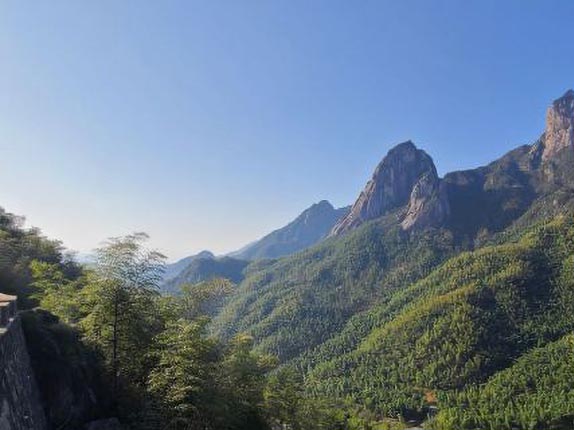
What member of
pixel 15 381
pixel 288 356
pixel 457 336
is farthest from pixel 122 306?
pixel 288 356

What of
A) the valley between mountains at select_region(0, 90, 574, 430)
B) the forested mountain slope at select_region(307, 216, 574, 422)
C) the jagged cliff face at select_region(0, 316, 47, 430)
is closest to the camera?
the jagged cliff face at select_region(0, 316, 47, 430)

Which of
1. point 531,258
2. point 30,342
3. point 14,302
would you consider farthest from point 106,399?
point 531,258

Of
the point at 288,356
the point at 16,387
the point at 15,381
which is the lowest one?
the point at 288,356

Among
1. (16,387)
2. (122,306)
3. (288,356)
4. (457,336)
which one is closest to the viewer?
(16,387)

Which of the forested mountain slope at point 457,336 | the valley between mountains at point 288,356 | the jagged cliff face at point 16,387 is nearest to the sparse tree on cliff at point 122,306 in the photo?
the valley between mountains at point 288,356

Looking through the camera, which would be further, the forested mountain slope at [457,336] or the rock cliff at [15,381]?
the forested mountain slope at [457,336]

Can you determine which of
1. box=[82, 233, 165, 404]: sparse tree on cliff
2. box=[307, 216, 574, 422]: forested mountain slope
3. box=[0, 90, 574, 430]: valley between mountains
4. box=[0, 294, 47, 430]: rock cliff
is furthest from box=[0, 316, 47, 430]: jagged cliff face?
box=[307, 216, 574, 422]: forested mountain slope

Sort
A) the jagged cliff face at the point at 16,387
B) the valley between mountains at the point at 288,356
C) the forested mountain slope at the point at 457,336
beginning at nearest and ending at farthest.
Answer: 1. the jagged cliff face at the point at 16,387
2. the valley between mountains at the point at 288,356
3. the forested mountain slope at the point at 457,336

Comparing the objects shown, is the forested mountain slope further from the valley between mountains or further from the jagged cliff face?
the jagged cliff face

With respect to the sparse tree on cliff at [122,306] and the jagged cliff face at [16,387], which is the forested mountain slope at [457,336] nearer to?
the sparse tree on cliff at [122,306]

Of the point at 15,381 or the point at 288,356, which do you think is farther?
the point at 288,356

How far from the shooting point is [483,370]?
13938 cm

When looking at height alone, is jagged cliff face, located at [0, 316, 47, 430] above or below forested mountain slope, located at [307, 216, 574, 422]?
above

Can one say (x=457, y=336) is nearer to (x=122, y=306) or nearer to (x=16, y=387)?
(x=122, y=306)
